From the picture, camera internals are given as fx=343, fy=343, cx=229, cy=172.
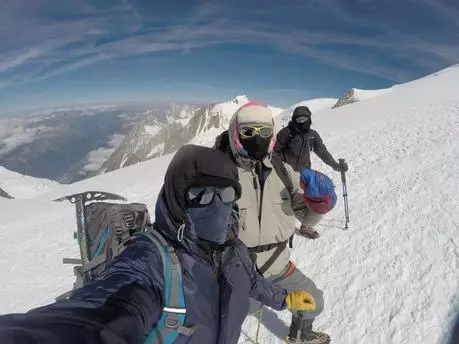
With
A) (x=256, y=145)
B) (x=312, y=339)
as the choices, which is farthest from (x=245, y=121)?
(x=312, y=339)

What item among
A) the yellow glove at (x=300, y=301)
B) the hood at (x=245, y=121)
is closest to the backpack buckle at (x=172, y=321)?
the yellow glove at (x=300, y=301)

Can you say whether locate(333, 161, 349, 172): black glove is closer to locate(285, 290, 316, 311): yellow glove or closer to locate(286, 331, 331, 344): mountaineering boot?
locate(286, 331, 331, 344): mountaineering boot

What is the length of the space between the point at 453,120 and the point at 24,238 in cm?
1675

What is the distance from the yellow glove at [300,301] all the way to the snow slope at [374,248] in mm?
1713

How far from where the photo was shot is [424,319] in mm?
4598

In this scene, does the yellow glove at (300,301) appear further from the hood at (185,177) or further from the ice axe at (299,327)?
the hood at (185,177)

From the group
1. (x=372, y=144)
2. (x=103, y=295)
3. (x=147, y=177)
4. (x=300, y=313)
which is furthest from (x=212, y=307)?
(x=147, y=177)

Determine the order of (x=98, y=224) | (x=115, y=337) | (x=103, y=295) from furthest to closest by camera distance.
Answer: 1. (x=98, y=224)
2. (x=103, y=295)
3. (x=115, y=337)

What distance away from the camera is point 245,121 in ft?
12.7

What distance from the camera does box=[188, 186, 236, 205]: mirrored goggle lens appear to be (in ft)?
7.57

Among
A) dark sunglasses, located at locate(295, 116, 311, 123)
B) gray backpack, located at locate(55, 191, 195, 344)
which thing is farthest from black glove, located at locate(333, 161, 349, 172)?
gray backpack, located at locate(55, 191, 195, 344)

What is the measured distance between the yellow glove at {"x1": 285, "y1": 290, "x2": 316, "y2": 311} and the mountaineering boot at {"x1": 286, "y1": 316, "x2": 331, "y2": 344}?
37.4 inches

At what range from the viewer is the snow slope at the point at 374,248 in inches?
190

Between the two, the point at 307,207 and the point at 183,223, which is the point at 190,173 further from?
the point at 307,207
